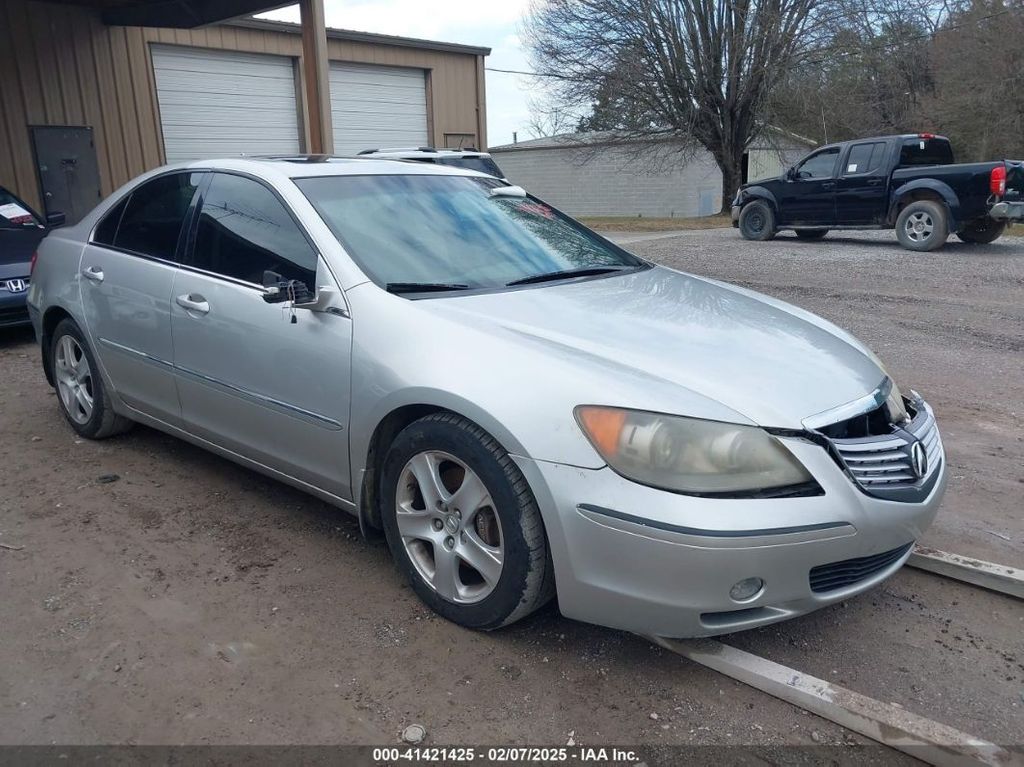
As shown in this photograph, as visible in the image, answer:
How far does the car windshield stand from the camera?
10.8ft

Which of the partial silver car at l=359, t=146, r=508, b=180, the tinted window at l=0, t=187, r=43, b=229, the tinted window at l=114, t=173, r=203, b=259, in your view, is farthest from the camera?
the partial silver car at l=359, t=146, r=508, b=180

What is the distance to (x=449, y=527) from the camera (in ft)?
9.36

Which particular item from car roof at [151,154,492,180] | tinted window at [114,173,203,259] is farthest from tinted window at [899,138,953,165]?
tinted window at [114,173,203,259]

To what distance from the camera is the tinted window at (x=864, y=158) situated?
13.2 m

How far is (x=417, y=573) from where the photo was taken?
118 inches

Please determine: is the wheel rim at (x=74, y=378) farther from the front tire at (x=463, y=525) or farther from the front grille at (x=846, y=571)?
the front grille at (x=846, y=571)

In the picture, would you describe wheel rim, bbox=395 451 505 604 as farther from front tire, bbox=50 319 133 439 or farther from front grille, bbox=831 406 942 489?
front tire, bbox=50 319 133 439

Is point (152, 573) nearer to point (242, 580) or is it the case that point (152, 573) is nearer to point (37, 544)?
point (242, 580)

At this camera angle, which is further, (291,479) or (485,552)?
(291,479)

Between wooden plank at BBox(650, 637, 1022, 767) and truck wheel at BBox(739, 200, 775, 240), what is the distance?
13147 mm

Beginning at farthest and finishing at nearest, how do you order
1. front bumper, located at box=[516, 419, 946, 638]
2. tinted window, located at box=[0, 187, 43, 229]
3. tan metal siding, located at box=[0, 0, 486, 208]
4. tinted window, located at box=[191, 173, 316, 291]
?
tan metal siding, located at box=[0, 0, 486, 208] < tinted window, located at box=[0, 187, 43, 229] < tinted window, located at box=[191, 173, 316, 291] < front bumper, located at box=[516, 419, 946, 638]

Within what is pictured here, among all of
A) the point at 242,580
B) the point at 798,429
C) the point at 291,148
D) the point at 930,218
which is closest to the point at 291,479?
the point at 242,580

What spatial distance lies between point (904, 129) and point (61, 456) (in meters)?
34.0

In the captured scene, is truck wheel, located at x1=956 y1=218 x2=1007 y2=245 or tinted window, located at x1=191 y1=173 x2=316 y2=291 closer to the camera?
tinted window, located at x1=191 y1=173 x2=316 y2=291
